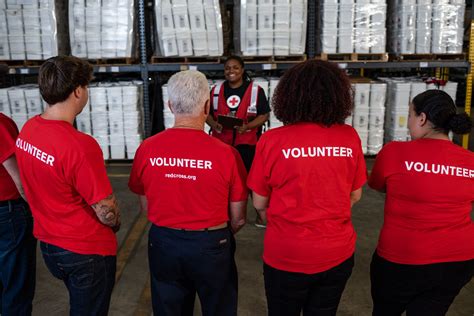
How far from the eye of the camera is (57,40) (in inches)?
319

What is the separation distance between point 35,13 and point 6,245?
5.98 meters

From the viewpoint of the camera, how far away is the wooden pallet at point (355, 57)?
8.18 m

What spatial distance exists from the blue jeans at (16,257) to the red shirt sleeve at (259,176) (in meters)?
1.52

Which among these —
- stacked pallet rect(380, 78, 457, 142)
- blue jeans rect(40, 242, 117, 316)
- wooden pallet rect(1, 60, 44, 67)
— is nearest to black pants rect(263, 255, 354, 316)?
blue jeans rect(40, 242, 117, 316)

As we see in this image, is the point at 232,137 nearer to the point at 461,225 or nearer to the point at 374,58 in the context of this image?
the point at 461,225

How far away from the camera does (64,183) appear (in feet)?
7.84

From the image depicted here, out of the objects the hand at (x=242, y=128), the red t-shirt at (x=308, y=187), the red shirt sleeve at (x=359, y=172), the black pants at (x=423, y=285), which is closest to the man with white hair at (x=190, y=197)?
the red t-shirt at (x=308, y=187)

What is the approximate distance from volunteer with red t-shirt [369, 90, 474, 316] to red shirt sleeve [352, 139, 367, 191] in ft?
0.51

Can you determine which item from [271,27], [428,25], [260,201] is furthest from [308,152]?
[428,25]

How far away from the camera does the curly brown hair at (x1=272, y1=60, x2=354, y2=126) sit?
2.28 m

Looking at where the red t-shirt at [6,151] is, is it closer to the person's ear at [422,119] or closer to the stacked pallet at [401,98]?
the person's ear at [422,119]

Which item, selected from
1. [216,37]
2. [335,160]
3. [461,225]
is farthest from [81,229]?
[216,37]

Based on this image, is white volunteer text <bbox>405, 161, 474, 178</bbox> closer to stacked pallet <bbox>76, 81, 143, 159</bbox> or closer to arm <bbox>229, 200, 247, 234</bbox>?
arm <bbox>229, 200, 247, 234</bbox>

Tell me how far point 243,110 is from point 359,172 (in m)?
2.97
